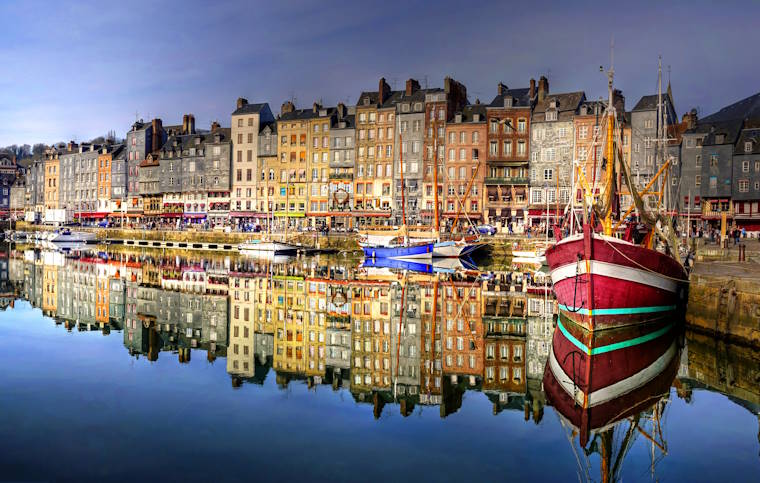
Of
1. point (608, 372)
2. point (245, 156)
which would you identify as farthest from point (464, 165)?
point (608, 372)

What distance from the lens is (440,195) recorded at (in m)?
71.4

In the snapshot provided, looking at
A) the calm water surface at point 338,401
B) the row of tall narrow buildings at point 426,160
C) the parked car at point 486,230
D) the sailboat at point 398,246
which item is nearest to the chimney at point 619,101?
the row of tall narrow buildings at point 426,160

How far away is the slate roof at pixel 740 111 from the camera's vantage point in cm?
6894

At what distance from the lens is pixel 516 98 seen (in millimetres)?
69312

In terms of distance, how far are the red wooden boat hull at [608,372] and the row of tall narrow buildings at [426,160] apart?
117 ft

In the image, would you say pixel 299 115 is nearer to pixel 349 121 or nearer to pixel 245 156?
pixel 349 121

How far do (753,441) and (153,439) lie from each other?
1010 cm

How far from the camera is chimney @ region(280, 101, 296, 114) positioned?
3284 inches

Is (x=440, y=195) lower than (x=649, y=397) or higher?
higher

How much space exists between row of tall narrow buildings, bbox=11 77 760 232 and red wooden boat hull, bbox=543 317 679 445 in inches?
1408

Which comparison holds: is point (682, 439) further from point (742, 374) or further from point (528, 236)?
point (528, 236)

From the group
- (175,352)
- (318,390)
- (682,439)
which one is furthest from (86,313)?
(682,439)

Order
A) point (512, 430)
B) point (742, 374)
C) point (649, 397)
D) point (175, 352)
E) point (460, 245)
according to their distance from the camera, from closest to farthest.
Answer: point (512, 430)
point (649, 397)
point (742, 374)
point (175, 352)
point (460, 245)

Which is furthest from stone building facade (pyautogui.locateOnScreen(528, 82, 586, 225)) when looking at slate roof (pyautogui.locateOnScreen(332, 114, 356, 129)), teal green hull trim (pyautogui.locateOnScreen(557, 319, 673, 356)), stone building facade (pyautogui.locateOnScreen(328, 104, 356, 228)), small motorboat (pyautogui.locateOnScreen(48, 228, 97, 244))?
small motorboat (pyautogui.locateOnScreen(48, 228, 97, 244))
